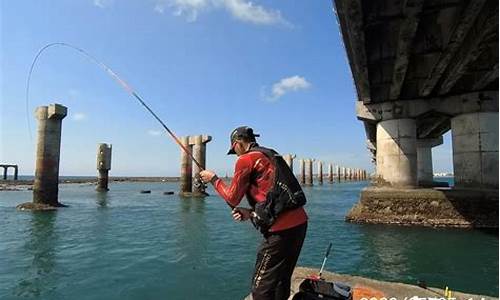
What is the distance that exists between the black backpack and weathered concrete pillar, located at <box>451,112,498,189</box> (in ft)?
54.2

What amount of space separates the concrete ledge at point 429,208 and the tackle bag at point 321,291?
577 inches

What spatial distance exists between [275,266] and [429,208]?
1574 cm

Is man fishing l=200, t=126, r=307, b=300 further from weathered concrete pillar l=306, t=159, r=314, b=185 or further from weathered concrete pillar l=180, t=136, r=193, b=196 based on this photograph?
weathered concrete pillar l=306, t=159, r=314, b=185

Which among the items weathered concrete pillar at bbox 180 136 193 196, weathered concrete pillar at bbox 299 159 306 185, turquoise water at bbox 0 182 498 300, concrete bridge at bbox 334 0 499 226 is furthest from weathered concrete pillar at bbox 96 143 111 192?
weathered concrete pillar at bbox 299 159 306 185

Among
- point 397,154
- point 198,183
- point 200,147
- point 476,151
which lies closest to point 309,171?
point 200,147

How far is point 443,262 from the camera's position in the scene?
34.9 ft

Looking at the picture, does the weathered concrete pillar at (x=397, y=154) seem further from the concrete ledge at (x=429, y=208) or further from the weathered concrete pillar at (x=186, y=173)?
the weathered concrete pillar at (x=186, y=173)

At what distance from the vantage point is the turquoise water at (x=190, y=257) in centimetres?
819

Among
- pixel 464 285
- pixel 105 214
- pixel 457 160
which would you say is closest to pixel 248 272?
pixel 464 285

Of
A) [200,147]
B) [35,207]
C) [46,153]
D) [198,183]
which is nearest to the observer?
[198,183]

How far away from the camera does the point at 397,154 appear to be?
2005 cm

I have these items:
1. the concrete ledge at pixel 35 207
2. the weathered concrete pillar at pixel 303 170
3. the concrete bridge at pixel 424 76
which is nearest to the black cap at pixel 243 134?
the concrete bridge at pixel 424 76

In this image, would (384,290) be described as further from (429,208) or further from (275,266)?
(429,208)

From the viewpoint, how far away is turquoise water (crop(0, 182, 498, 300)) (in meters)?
8.19
